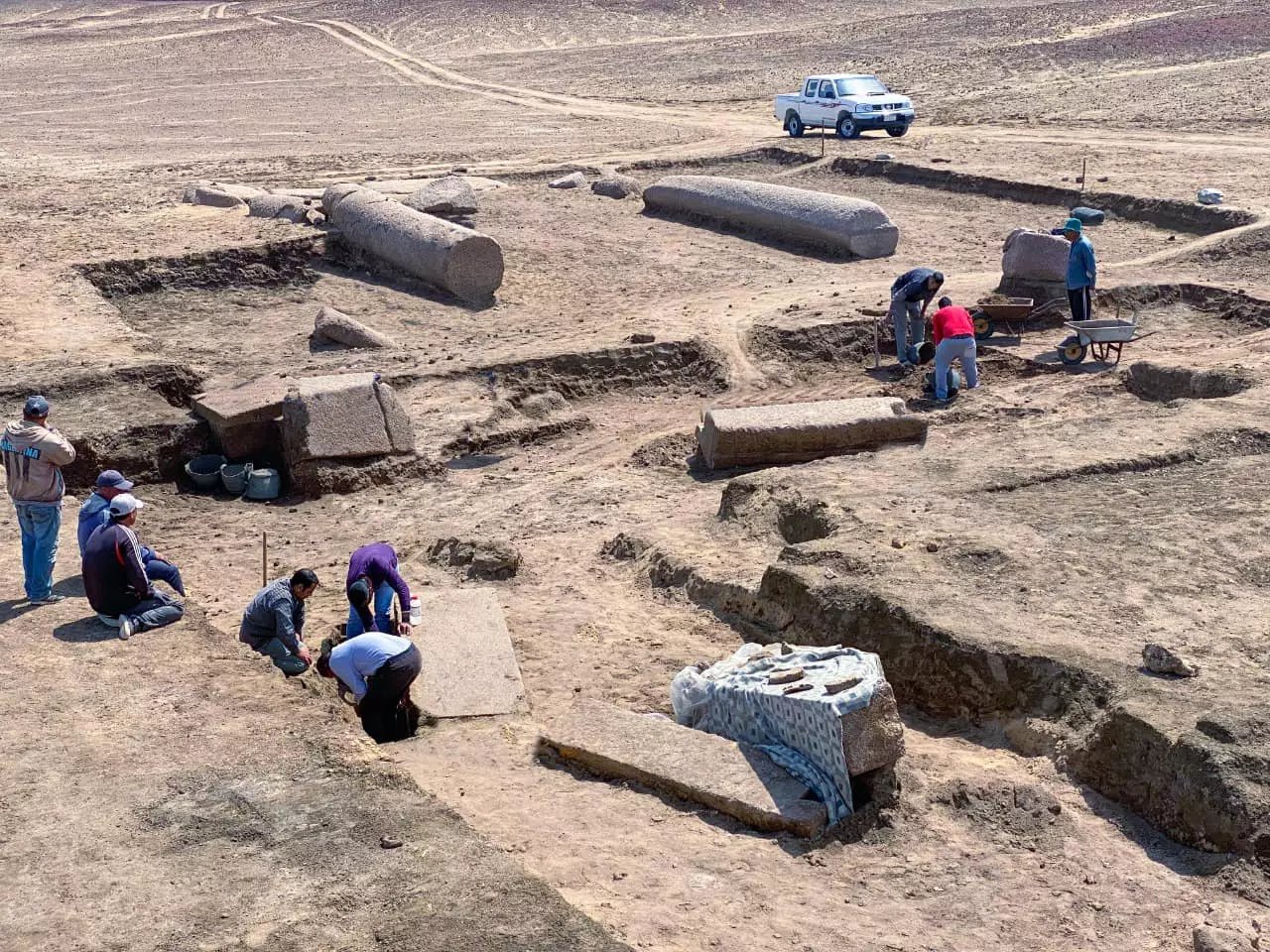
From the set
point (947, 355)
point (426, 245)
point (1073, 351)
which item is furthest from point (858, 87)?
point (947, 355)

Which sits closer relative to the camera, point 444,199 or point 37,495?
point 37,495

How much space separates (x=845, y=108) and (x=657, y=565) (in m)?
20.1

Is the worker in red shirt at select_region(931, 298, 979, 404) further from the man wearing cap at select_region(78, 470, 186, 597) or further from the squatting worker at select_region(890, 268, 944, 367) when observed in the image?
the man wearing cap at select_region(78, 470, 186, 597)

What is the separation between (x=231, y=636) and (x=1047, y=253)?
34.9 ft

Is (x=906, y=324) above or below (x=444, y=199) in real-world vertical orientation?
below

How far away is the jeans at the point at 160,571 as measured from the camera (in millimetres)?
8516

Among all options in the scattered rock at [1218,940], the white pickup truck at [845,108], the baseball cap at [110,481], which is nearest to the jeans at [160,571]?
the baseball cap at [110,481]

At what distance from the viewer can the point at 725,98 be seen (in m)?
36.7

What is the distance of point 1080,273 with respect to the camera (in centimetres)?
1444

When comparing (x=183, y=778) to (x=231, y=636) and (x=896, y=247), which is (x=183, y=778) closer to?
(x=231, y=636)

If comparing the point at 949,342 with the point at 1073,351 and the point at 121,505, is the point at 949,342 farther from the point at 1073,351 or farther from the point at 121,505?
the point at 121,505

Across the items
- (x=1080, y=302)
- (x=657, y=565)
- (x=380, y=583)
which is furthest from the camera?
(x=1080, y=302)

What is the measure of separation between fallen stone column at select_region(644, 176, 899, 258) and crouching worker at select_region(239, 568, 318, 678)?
11592 mm

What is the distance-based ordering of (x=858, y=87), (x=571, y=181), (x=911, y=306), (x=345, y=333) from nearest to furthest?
(x=911, y=306), (x=345, y=333), (x=571, y=181), (x=858, y=87)
